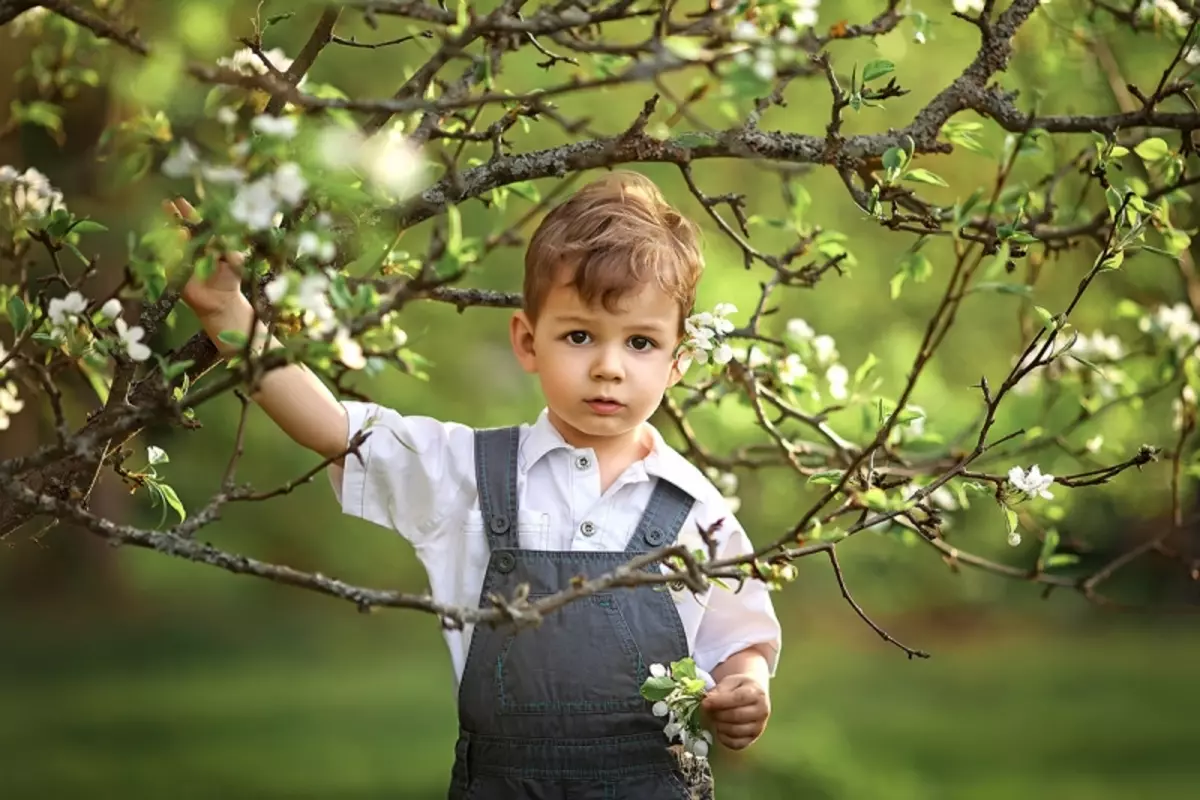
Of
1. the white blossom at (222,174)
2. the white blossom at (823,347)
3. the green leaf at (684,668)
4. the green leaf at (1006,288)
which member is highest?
the white blossom at (823,347)

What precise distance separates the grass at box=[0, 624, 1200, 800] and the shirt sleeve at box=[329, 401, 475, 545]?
11.1 ft

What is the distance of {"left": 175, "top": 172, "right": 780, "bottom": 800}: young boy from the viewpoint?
2053 millimetres

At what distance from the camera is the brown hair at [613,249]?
207 centimetres

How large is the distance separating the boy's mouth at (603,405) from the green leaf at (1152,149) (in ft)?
2.92

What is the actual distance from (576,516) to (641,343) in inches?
10.4

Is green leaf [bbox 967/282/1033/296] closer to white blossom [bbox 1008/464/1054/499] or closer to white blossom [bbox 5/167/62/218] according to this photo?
white blossom [bbox 1008/464/1054/499]

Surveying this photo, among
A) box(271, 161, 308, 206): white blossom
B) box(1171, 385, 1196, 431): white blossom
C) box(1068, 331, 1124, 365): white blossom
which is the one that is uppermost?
box(1068, 331, 1124, 365): white blossom

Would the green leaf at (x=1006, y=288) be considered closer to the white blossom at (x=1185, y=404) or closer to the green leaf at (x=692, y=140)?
the green leaf at (x=692, y=140)

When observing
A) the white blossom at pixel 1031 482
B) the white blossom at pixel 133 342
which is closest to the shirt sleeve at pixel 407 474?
the white blossom at pixel 133 342

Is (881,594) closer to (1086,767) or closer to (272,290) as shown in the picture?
(1086,767)

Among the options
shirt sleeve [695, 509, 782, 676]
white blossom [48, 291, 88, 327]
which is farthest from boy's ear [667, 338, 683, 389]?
white blossom [48, 291, 88, 327]

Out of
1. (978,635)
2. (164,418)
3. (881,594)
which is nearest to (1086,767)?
(881,594)

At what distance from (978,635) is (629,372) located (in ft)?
20.2

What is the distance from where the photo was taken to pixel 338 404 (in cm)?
208
